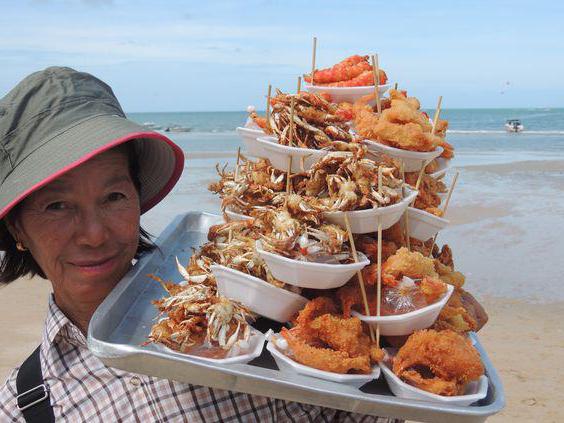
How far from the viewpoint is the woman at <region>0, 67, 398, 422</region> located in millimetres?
1842

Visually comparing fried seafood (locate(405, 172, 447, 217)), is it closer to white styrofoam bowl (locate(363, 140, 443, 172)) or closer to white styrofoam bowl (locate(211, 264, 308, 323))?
white styrofoam bowl (locate(363, 140, 443, 172))

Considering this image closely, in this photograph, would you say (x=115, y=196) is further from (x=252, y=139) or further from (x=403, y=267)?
(x=403, y=267)

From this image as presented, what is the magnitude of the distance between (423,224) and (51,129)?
4.31 feet

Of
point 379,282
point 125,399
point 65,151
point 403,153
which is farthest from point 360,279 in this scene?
point 65,151

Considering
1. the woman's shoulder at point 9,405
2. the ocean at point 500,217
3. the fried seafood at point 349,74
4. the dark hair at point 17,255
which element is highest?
the fried seafood at point 349,74

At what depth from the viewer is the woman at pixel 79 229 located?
6.04 ft

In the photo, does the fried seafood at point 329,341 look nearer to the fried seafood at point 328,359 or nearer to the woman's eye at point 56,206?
the fried seafood at point 328,359

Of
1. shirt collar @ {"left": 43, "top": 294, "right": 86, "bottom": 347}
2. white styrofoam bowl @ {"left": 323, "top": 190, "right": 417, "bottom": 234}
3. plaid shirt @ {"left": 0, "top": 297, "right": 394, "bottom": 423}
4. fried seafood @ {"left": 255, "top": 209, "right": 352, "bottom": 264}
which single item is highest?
white styrofoam bowl @ {"left": 323, "top": 190, "right": 417, "bottom": 234}

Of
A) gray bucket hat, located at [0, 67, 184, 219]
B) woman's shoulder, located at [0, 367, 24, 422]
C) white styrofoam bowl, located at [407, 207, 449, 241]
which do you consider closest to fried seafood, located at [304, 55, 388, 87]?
white styrofoam bowl, located at [407, 207, 449, 241]

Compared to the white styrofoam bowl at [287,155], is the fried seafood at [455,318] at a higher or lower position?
lower

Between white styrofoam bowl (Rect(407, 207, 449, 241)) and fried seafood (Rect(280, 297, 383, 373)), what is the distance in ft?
1.51

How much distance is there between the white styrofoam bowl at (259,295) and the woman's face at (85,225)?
1.36 ft

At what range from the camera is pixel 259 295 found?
1771mm

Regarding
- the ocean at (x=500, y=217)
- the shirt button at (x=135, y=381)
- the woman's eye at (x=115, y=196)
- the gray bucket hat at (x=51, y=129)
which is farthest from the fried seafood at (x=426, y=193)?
the ocean at (x=500, y=217)
